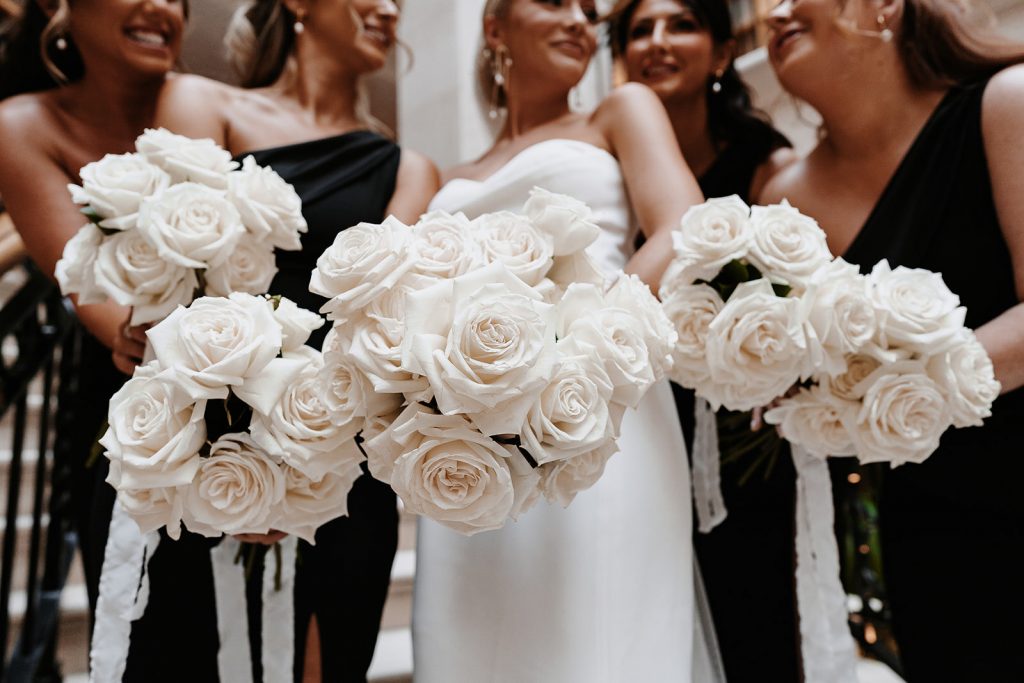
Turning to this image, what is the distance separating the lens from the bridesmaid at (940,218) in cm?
160

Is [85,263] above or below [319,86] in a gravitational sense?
below

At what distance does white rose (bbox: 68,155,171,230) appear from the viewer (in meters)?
1.15

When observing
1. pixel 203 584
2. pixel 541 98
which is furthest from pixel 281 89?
pixel 203 584

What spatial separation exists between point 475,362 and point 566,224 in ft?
1.00

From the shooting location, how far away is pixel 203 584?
1620mm

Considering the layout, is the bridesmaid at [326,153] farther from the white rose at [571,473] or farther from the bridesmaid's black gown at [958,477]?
the bridesmaid's black gown at [958,477]

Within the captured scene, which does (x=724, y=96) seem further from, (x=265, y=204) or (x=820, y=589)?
(x=265, y=204)

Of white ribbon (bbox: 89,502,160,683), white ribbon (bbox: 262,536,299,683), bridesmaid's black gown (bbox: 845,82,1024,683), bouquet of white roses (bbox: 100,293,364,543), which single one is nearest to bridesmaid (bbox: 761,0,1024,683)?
bridesmaid's black gown (bbox: 845,82,1024,683)

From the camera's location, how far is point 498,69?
7.43ft

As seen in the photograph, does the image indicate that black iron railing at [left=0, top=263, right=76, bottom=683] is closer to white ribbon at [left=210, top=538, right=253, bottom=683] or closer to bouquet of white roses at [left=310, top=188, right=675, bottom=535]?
white ribbon at [left=210, top=538, right=253, bottom=683]

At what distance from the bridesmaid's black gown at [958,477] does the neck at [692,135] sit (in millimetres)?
742

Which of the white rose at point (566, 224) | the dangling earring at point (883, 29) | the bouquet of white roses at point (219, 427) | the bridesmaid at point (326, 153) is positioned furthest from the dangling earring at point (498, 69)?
the bouquet of white roses at point (219, 427)

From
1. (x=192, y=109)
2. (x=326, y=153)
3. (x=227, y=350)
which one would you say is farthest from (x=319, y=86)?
(x=227, y=350)

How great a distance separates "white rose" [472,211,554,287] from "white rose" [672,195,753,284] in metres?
0.34
